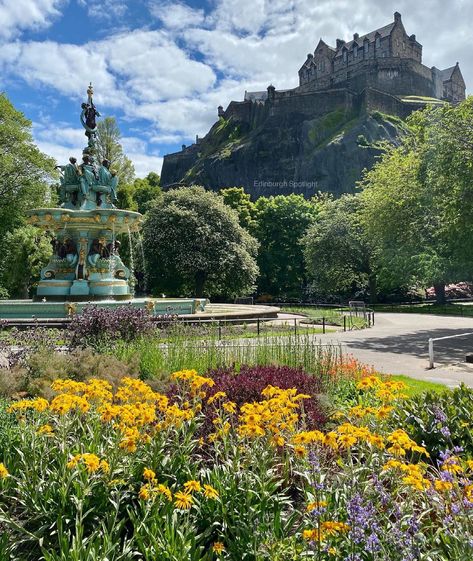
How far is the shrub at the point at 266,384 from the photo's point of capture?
17.5 ft

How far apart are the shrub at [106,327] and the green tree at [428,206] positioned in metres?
11.8

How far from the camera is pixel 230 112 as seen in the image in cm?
9988

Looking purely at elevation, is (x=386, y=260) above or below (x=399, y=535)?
above

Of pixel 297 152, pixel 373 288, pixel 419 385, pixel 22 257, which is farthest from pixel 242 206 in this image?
pixel 419 385

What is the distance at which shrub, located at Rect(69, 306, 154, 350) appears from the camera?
10773mm

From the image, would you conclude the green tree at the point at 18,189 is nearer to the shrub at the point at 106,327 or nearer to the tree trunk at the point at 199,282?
the tree trunk at the point at 199,282

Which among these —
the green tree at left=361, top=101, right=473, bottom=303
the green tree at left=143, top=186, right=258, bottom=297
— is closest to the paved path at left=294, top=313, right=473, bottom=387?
the green tree at left=361, top=101, right=473, bottom=303

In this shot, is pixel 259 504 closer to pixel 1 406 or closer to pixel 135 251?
pixel 1 406

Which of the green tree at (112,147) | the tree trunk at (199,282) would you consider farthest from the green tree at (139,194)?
the tree trunk at (199,282)

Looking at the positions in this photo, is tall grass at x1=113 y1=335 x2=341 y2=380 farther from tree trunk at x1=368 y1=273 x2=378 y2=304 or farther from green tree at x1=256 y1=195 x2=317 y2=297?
green tree at x1=256 y1=195 x2=317 y2=297

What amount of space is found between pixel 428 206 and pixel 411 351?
33.2ft

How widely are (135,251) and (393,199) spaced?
20562mm

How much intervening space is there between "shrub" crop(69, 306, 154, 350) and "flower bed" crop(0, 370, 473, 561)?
6701 millimetres

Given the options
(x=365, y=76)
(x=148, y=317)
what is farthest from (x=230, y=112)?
(x=148, y=317)
